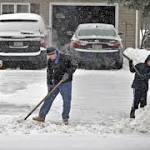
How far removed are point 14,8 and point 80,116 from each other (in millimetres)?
14906

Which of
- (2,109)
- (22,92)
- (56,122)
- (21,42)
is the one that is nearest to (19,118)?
(56,122)

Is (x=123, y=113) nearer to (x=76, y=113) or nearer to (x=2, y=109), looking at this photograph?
(x=76, y=113)

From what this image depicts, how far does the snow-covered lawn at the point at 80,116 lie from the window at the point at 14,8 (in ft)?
27.4

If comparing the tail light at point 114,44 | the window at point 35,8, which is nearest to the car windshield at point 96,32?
the tail light at point 114,44

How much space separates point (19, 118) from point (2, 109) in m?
1.42

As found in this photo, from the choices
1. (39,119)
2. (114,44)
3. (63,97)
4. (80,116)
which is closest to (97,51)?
(114,44)

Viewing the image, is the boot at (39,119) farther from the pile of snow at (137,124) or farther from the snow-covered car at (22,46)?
the snow-covered car at (22,46)

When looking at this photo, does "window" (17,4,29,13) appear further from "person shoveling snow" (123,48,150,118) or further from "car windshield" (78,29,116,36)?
"person shoveling snow" (123,48,150,118)

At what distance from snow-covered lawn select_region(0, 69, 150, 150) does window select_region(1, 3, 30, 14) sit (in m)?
8.35

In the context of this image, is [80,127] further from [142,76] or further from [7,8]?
[7,8]

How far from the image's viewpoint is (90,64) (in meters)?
18.3

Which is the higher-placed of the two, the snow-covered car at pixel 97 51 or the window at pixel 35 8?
the window at pixel 35 8

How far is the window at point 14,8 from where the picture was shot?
25641mm

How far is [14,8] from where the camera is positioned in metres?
25.6
